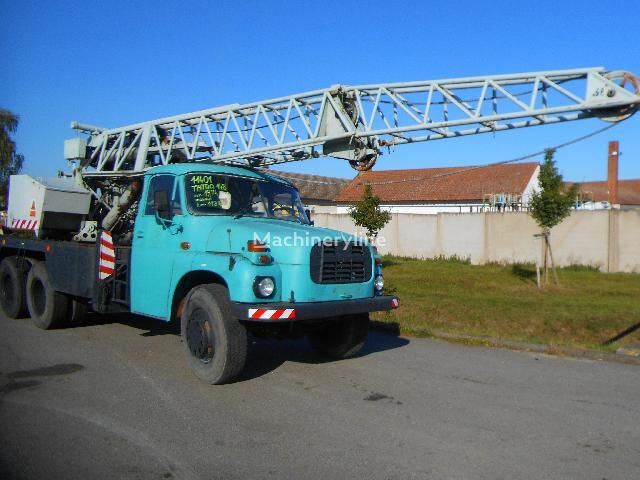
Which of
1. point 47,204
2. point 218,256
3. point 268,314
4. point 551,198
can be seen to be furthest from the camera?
point 551,198

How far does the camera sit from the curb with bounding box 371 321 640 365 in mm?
7816

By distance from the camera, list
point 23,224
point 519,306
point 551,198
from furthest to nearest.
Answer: point 551,198 → point 519,306 → point 23,224

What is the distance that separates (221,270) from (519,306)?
7.54m

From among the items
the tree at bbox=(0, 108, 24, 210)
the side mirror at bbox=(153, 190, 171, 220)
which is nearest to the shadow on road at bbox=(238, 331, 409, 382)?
the side mirror at bbox=(153, 190, 171, 220)

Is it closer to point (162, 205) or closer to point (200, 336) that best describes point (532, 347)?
point (200, 336)

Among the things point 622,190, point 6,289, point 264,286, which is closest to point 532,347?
point 264,286

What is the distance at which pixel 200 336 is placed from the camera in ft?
20.7

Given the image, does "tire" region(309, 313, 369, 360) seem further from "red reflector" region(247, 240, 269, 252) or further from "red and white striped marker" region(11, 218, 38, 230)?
"red and white striped marker" region(11, 218, 38, 230)

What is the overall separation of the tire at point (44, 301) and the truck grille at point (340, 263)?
16.4 feet

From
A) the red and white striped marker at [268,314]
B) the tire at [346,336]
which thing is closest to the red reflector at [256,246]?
the red and white striped marker at [268,314]

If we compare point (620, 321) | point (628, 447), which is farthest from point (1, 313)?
point (620, 321)

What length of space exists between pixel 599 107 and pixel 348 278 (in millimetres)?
3864

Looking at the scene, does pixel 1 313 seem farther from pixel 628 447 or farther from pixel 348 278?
pixel 628 447

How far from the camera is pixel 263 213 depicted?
7387 mm
